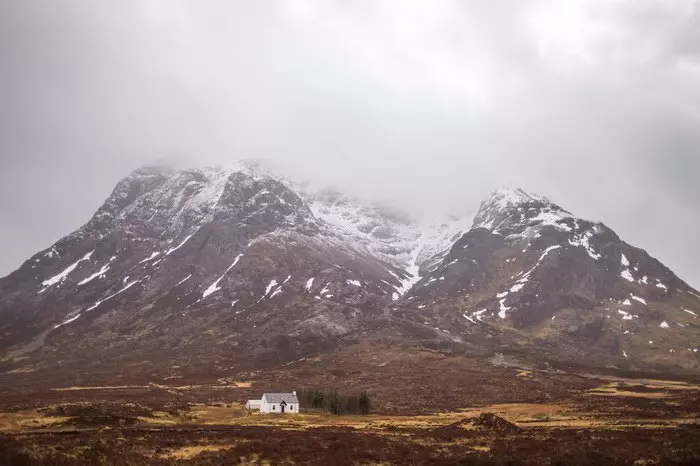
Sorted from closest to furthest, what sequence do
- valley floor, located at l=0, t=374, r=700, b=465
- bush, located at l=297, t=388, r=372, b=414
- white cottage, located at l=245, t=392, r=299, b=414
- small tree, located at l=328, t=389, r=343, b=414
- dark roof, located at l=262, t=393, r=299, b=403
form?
valley floor, located at l=0, t=374, r=700, b=465, white cottage, located at l=245, t=392, r=299, b=414, bush, located at l=297, t=388, r=372, b=414, dark roof, located at l=262, t=393, r=299, b=403, small tree, located at l=328, t=389, r=343, b=414

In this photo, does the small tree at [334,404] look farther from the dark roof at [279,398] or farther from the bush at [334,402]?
the dark roof at [279,398]

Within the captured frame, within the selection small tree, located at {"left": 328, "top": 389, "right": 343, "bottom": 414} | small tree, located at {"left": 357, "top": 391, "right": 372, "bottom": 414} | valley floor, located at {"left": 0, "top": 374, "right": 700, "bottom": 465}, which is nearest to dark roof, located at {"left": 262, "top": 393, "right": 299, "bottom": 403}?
valley floor, located at {"left": 0, "top": 374, "right": 700, "bottom": 465}

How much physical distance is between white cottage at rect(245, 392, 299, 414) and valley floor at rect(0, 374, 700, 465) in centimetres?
289

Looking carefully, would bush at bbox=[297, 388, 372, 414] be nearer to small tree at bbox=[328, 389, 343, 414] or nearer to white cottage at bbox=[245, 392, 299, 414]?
small tree at bbox=[328, 389, 343, 414]

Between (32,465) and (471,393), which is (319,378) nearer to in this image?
(471,393)

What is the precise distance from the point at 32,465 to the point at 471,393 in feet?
360

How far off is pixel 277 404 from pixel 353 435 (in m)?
38.8

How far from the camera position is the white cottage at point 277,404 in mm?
100000

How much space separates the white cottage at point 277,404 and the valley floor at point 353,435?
2.89 meters

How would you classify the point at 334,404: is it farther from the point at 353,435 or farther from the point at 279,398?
the point at 353,435

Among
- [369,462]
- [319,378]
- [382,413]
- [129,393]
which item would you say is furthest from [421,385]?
[369,462]

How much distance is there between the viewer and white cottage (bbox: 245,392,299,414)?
100 meters

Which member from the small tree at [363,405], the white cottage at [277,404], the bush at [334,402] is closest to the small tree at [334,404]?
the bush at [334,402]

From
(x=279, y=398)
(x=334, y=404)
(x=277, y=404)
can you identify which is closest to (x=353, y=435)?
(x=334, y=404)
